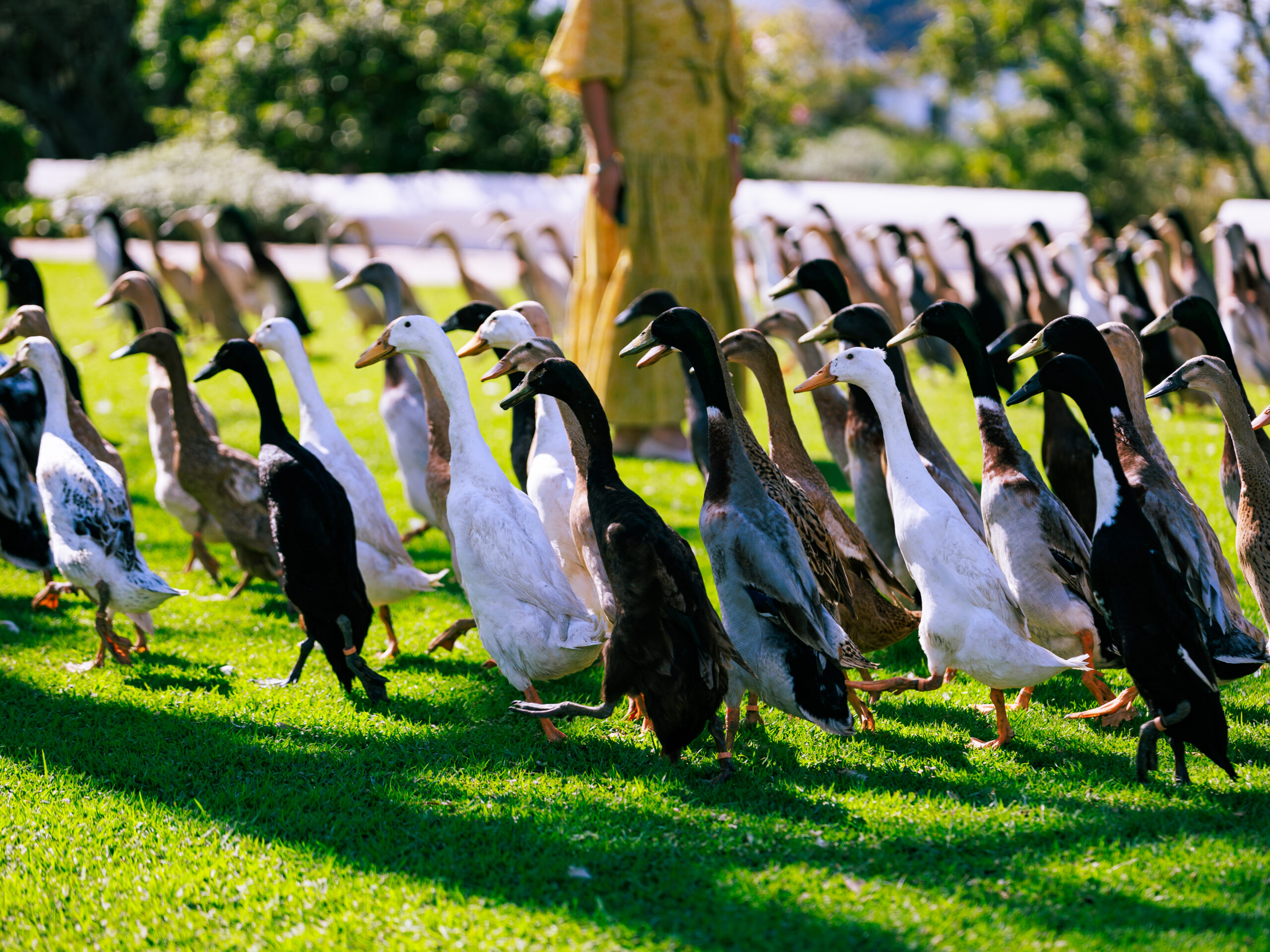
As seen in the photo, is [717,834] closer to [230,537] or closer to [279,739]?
[279,739]

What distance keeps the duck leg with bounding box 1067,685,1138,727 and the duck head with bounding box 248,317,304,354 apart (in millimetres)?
3690

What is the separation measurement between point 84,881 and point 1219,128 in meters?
22.4

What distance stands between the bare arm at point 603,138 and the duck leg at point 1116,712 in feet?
14.8

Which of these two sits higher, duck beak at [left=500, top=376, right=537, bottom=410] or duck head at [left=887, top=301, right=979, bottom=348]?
duck head at [left=887, top=301, right=979, bottom=348]

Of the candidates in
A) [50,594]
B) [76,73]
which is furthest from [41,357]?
[76,73]

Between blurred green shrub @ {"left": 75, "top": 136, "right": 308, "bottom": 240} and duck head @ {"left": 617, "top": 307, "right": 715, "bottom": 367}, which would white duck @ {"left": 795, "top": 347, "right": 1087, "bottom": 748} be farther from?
blurred green shrub @ {"left": 75, "top": 136, "right": 308, "bottom": 240}

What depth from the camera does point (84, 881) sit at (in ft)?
11.2

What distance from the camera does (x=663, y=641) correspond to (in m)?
3.91

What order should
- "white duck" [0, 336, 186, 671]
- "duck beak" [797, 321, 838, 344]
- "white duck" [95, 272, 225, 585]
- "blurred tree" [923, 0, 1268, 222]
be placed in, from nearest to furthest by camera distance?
"white duck" [0, 336, 186, 671] < "duck beak" [797, 321, 838, 344] < "white duck" [95, 272, 225, 585] < "blurred tree" [923, 0, 1268, 222]

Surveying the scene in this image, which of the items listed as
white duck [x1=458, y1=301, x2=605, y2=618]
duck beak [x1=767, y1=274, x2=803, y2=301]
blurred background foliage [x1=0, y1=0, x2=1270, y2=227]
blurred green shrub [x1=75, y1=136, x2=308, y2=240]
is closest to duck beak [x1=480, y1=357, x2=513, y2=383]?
white duck [x1=458, y1=301, x2=605, y2=618]

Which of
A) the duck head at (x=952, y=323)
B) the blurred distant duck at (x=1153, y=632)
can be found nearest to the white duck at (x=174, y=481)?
the duck head at (x=952, y=323)

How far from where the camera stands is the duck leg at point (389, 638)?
17.4 feet

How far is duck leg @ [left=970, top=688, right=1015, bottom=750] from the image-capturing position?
419 centimetres

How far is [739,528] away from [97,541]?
2701mm
